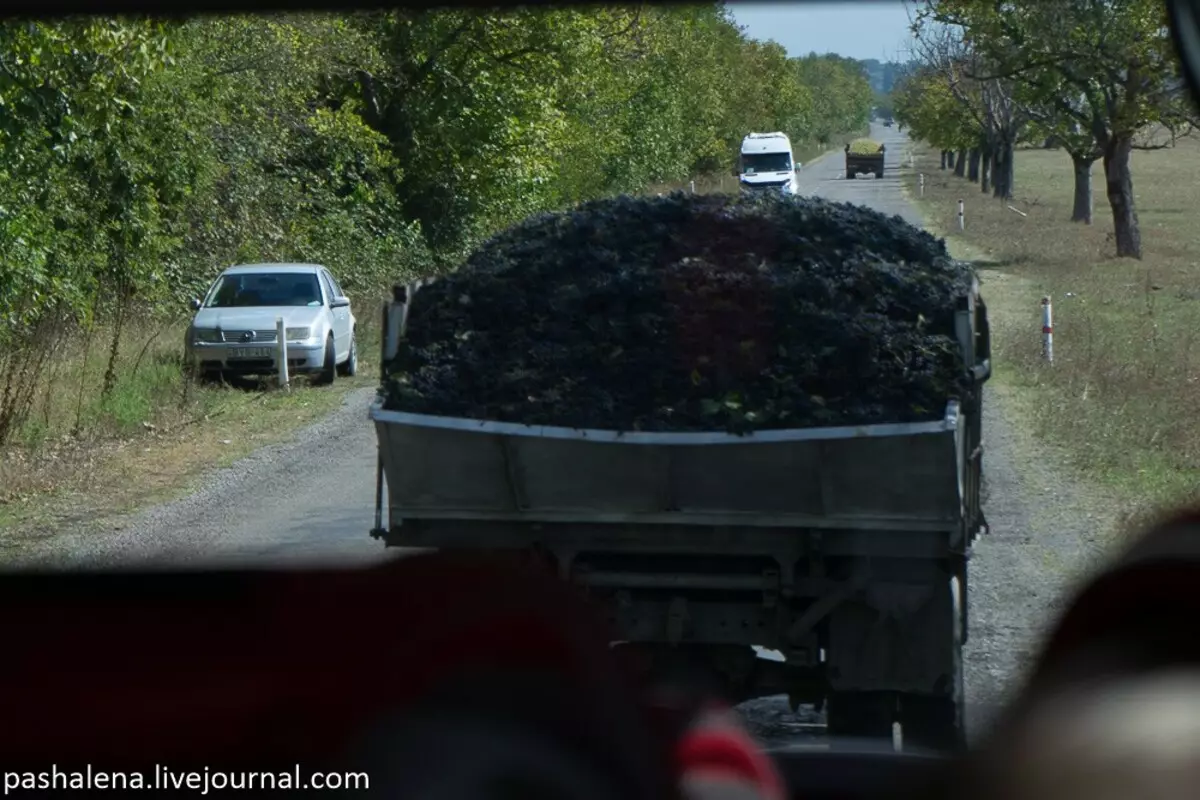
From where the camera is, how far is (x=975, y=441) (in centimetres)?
630

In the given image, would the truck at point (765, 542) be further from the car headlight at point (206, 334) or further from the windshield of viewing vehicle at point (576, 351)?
the car headlight at point (206, 334)

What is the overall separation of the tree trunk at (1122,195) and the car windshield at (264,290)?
64.5ft

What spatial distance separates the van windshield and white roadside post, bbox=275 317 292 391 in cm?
3096

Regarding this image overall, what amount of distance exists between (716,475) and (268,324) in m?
13.2

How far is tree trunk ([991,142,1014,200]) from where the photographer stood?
53.8 meters

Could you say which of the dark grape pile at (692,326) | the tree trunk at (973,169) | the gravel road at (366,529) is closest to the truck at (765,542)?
the dark grape pile at (692,326)

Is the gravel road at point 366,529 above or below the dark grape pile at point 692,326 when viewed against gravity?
below

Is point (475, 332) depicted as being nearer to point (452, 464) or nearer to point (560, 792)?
point (452, 464)

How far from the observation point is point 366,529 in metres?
9.20

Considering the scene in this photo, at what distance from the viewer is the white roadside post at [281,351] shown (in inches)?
675

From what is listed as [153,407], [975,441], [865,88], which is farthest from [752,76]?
[865,88]

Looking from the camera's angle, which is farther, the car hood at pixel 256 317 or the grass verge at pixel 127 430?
the car hood at pixel 256 317

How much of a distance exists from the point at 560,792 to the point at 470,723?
0.16 m

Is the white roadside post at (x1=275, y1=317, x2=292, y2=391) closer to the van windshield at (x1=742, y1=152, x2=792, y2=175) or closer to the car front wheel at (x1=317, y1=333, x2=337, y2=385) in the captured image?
the car front wheel at (x1=317, y1=333, x2=337, y2=385)
